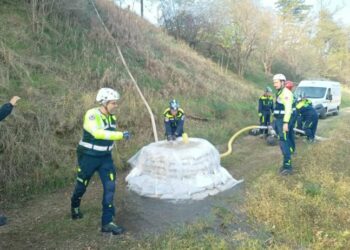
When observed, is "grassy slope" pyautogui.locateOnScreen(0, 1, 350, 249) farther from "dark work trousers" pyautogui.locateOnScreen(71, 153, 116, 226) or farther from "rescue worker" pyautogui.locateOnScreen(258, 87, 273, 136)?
"rescue worker" pyautogui.locateOnScreen(258, 87, 273, 136)

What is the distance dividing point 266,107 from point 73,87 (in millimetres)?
6473

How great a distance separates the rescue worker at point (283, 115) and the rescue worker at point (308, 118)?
4.33 m

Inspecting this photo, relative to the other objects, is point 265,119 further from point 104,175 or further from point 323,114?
point 104,175

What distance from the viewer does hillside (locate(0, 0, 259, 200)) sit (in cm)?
798

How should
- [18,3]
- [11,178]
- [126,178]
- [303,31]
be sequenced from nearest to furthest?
[11,178]
[126,178]
[18,3]
[303,31]

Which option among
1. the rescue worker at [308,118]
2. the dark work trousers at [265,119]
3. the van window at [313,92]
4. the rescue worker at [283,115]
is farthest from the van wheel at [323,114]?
the rescue worker at [283,115]

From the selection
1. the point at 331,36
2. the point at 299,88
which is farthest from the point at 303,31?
the point at 299,88

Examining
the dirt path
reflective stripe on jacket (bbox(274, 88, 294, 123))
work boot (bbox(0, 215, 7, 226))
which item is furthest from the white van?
work boot (bbox(0, 215, 7, 226))

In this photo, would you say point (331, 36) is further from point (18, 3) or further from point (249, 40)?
point (18, 3)

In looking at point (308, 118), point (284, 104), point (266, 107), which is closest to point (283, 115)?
point (284, 104)

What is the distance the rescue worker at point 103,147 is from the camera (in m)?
5.56

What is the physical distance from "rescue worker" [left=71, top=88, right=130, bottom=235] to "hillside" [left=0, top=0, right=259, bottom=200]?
7.92ft

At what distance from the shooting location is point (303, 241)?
17.0 ft

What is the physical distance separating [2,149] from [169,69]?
10338 millimetres
